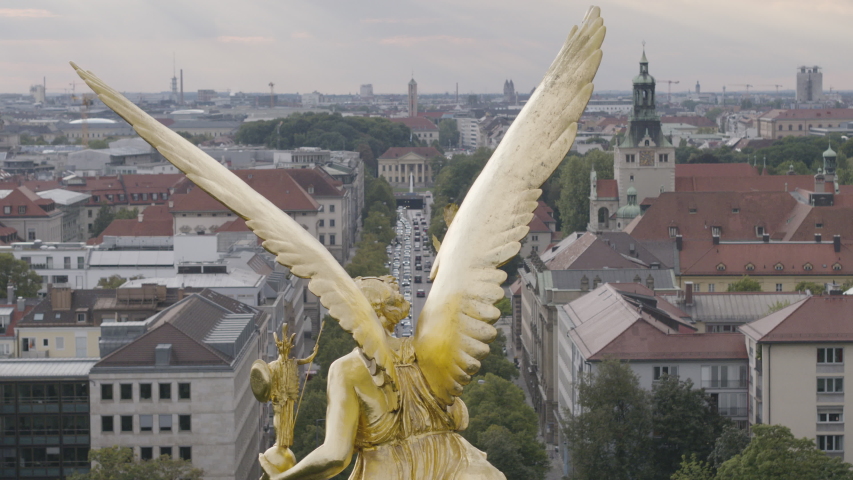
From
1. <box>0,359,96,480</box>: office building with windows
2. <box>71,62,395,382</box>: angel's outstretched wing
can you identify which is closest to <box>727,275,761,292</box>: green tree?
<box>0,359,96,480</box>: office building with windows

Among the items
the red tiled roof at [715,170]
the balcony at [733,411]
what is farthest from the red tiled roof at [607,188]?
the balcony at [733,411]

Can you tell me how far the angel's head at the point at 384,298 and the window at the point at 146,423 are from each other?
168ft

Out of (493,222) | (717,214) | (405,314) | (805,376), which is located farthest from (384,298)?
(717,214)

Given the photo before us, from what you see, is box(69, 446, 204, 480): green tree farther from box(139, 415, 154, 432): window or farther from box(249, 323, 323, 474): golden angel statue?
box(249, 323, 323, 474): golden angel statue

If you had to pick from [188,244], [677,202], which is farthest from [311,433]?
[677,202]

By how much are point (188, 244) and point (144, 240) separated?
20.1 meters

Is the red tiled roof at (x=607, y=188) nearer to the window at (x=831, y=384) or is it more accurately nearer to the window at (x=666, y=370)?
the window at (x=666, y=370)

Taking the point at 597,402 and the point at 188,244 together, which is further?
the point at 188,244

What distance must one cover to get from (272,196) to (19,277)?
41652 mm

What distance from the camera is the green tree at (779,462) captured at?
5544cm

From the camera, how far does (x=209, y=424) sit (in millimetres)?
62656

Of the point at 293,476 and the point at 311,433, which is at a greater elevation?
the point at 293,476

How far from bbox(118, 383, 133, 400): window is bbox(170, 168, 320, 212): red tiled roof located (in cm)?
7787

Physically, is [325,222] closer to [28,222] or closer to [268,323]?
[28,222]
